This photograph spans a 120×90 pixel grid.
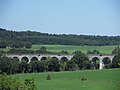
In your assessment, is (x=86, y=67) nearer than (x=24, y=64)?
No

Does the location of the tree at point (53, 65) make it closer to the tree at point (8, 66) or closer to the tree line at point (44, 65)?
the tree line at point (44, 65)

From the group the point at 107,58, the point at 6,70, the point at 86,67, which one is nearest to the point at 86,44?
the point at 107,58

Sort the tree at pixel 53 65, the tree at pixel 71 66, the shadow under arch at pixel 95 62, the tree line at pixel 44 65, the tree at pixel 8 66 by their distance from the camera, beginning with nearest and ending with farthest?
the tree at pixel 8 66, the tree line at pixel 44 65, the tree at pixel 53 65, the tree at pixel 71 66, the shadow under arch at pixel 95 62

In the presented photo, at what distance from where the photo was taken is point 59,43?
580 ft

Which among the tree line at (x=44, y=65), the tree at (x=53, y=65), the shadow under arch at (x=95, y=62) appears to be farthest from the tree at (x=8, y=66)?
the shadow under arch at (x=95, y=62)

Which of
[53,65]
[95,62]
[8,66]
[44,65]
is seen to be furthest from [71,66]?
[8,66]

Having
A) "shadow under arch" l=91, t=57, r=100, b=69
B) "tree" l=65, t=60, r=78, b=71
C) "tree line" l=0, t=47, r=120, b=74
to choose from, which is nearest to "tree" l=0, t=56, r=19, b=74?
"tree line" l=0, t=47, r=120, b=74

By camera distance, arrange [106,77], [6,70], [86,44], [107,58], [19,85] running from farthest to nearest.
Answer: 1. [86,44]
2. [107,58]
3. [6,70]
4. [106,77]
5. [19,85]

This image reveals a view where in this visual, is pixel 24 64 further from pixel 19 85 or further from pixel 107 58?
pixel 19 85

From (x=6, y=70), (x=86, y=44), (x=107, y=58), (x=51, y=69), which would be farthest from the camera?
(x=86, y=44)

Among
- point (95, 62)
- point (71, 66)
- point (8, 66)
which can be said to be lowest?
point (71, 66)

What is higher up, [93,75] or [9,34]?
[9,34]

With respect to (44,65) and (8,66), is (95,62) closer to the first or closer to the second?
(44,65)

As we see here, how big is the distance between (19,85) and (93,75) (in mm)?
31781
